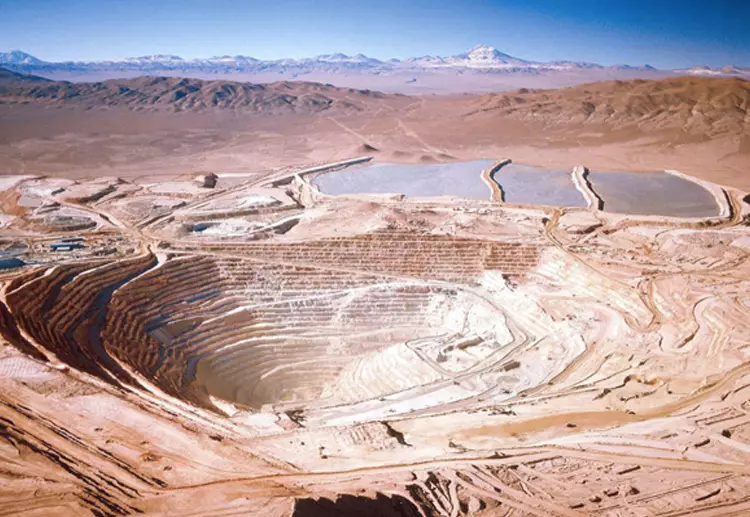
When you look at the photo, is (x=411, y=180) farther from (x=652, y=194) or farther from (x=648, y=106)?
(x=648, y=106)

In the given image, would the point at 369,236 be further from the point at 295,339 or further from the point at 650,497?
the point at 650,497

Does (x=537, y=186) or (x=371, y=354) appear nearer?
(x=371, y=354)

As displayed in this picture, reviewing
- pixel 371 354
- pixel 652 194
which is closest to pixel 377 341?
pixel 371 354

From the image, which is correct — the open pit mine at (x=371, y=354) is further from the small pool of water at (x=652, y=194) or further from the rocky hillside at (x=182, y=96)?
the rocky hillside at (x=182, y=96)

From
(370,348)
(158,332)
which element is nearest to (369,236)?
(370,348)

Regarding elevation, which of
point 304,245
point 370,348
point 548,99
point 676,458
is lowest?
point 370,348

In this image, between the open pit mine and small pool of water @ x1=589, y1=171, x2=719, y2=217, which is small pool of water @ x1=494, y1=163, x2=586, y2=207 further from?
small pool of water @ x1=589, y1=171, x2=719, y2=217

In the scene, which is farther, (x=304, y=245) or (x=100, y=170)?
(x=100, y=170)
